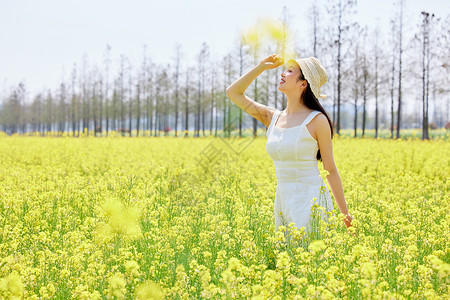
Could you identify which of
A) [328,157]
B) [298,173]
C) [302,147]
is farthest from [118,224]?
[328,157]

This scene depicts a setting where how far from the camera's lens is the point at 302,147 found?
321 centimetres

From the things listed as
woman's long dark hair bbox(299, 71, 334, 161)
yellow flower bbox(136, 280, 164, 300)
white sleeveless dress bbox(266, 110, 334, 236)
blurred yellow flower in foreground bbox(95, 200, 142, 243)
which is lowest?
yellow flower bbox(136, 280, 164, 300)

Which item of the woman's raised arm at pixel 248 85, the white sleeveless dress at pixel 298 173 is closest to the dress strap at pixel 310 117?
the white sleeveless dress at pixel 298 173

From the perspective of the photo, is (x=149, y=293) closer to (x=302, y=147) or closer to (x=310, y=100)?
(x=302, y=147)

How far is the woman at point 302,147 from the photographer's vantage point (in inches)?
126

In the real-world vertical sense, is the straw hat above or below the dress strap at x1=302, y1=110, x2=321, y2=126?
above

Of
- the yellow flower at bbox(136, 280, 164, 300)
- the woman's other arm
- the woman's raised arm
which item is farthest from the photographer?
the woman's raised arm

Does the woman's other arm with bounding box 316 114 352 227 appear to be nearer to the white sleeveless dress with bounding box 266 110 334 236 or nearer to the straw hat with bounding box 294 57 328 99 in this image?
the white sleeveless dress with bounding box 266 110 334 236

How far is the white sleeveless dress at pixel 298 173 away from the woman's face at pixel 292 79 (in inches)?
11.8

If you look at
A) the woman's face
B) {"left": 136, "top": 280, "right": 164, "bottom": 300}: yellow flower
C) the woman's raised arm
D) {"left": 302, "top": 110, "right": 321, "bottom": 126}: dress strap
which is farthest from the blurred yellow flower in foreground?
the woman's face

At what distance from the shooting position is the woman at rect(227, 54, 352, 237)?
10.5 feet

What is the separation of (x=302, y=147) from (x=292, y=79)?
2.08 feet

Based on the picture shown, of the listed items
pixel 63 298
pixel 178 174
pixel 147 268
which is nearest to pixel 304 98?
pixel 147 268

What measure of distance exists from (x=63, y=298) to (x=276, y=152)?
2.06 m
